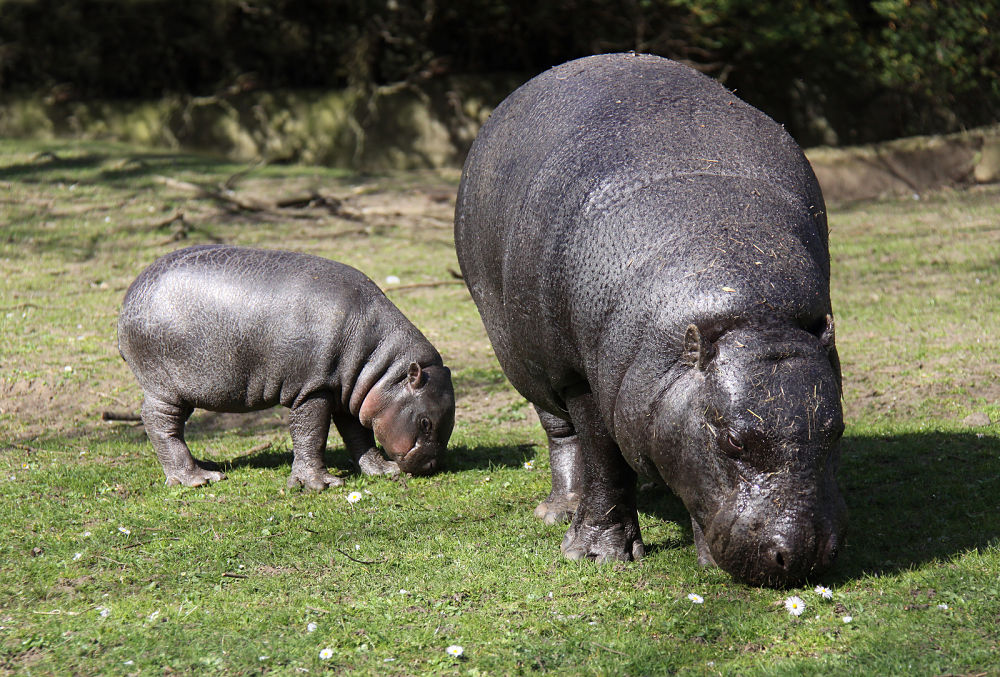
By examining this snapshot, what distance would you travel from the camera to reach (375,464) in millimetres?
6496

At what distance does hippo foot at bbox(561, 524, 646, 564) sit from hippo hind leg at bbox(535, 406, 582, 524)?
2.05ft

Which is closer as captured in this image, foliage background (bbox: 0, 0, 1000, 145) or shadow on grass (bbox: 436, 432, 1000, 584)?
shadow on grass (bbox: 436, 432, 1000, 584)

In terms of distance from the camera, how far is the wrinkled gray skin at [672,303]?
3.64m

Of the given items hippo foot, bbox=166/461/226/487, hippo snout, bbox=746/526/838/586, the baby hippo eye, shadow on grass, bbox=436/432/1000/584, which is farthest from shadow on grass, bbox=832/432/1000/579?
hippo foot, bbox=166/461/226/487

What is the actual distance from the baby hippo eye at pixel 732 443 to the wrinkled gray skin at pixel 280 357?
9.51 ft

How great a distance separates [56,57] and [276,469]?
41.9ft

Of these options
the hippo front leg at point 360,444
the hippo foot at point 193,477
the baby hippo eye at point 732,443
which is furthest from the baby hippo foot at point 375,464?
the baby hippo eye at point 732,443

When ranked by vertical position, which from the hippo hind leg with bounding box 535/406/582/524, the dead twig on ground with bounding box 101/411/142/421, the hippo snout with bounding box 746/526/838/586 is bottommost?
the dead twig on ground with bounding box 101/411/142/421

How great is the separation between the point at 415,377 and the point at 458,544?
151cm

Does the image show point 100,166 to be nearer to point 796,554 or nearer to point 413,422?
point 413,422

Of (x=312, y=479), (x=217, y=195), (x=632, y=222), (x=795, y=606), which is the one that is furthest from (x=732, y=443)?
(x=217, y=195)

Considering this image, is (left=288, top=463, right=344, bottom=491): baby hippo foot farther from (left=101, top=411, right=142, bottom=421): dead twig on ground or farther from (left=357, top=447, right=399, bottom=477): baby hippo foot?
(left=101, top=411, right=142, bottom=421): dead twig on ground

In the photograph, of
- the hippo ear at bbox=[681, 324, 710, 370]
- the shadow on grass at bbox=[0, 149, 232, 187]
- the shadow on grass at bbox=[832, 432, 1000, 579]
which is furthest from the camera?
the shadow on grass at bbox=[0, 149, 232, 187]

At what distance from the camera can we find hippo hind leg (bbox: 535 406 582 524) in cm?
545
